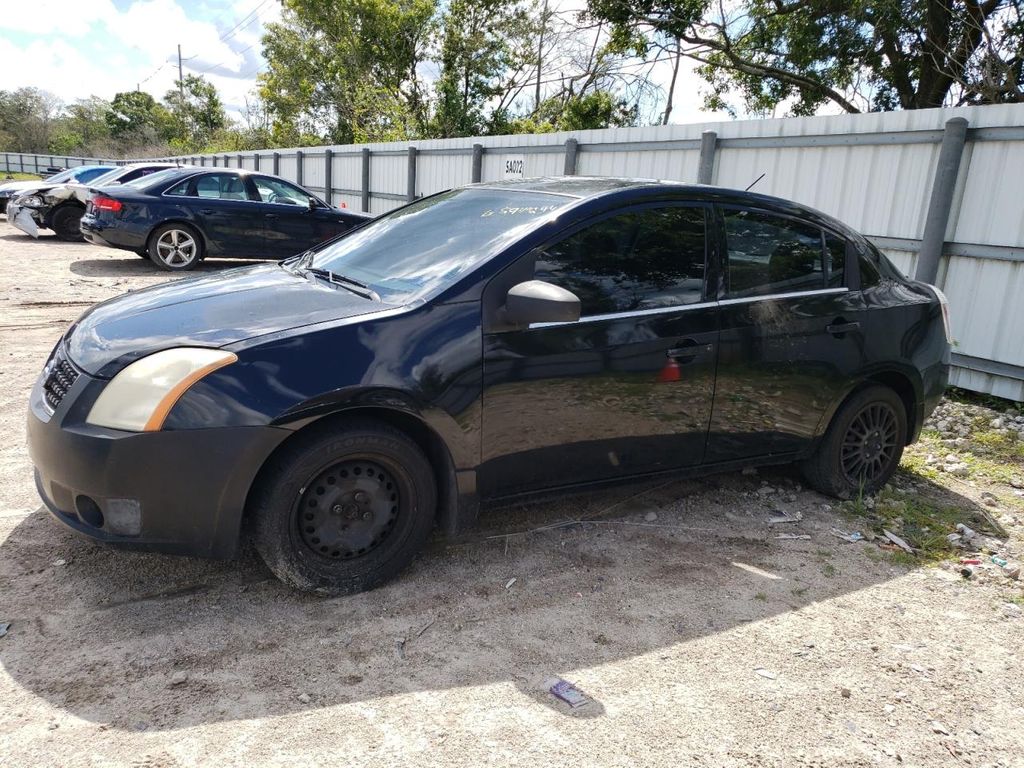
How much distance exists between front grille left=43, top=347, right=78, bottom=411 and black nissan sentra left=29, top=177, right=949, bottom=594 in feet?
0.05

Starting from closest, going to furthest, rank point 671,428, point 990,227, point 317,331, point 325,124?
point 317,331
point 671,428
point 990,227
point 325,124

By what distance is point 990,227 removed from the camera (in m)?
6.44

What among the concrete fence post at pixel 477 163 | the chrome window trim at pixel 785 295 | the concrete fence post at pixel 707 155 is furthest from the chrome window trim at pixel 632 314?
the concrete fence post at pixel 477 163

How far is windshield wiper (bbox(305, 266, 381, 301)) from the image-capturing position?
340 cm

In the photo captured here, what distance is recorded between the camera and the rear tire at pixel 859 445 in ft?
14.7

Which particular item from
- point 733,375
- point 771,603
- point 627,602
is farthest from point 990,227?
point 627,602

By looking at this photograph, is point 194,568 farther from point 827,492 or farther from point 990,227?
point 990,227

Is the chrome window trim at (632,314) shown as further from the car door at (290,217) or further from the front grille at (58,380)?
the car door at (290,217)

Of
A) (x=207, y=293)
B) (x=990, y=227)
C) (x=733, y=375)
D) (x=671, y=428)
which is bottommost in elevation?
(x=671, y=428)

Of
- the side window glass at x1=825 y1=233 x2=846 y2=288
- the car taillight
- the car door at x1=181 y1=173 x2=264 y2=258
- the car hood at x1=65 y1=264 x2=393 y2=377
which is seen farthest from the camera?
the car door at x1=181 y1=173 x2=264 y2=258

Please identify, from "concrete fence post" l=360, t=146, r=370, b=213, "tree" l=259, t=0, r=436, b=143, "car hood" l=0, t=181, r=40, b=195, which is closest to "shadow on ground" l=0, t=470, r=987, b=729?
"concrete fence post" l=360, t=146, r=370, b=213

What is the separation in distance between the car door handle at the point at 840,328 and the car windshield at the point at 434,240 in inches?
62.9

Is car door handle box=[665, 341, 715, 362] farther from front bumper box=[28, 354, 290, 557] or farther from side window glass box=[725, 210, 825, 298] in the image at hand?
front bumper box=[28, 354, 290, 557]

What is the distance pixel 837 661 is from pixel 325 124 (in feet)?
134
